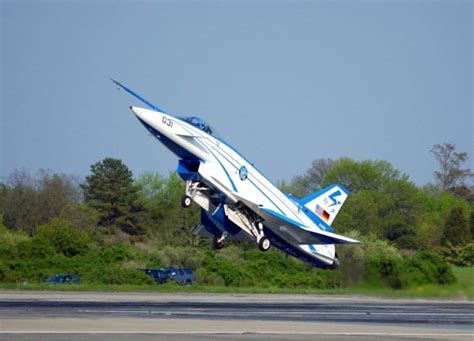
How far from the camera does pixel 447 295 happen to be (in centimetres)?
3888

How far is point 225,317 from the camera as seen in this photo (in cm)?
2858

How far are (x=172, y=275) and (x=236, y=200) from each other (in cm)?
877

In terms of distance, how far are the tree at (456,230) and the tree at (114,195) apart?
79.1 ft

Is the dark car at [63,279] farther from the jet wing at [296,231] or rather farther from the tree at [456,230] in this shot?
the tree at [456,230]

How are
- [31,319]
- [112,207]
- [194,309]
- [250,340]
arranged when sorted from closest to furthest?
[250,340] → [31,319] → [194,309] → [112,207]

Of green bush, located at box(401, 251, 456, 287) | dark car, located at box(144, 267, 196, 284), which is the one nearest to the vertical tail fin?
green bush, located at box(401, 251, 456, 287)

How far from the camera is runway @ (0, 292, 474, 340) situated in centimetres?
2339

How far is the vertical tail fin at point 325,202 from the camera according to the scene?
144 feet

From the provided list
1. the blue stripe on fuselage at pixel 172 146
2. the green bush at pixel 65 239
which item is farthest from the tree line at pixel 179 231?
A: the blue stripe on fuselage at pixel 172 146

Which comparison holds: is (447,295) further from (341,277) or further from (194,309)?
(194,309)

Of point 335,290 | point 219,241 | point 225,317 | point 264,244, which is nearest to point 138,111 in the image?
point 219,241

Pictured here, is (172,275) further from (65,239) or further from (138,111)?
(138,111)

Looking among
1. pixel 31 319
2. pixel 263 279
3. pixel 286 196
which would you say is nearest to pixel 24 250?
pixel 263 279

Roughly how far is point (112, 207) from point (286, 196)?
Answer: 31.5 meters
